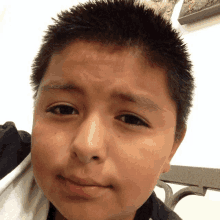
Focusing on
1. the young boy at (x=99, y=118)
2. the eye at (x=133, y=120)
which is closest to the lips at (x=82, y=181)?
the young boy at (x=99, y=118)

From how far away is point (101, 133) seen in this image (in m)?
0.26

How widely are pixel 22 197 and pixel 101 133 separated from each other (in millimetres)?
203

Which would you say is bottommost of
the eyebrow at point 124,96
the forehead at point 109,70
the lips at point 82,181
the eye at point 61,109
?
the lips at point 82,181

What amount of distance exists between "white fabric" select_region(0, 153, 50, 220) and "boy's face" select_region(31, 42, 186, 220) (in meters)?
0.07

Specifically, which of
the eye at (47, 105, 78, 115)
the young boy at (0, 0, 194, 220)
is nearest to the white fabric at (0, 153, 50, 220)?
the young boy at (0, 0, 194, 220)

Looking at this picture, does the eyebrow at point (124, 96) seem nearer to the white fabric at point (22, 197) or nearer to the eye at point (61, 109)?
the eye at point (61, 109)

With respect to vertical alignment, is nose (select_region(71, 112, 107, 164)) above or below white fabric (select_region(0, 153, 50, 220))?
above

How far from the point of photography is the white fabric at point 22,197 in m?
0.31

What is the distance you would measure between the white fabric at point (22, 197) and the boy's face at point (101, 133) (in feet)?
0.24

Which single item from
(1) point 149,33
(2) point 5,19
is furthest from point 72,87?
(2) point 5,19

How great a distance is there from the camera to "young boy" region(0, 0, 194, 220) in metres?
0.26

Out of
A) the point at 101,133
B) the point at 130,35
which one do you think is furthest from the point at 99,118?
the point at 130,35

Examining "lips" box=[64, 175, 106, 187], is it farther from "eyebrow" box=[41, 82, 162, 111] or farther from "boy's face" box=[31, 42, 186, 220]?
"eyebrow" box=[41, 82, 162, 111]

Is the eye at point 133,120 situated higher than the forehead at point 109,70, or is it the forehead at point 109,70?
the forehead at point 109,70
